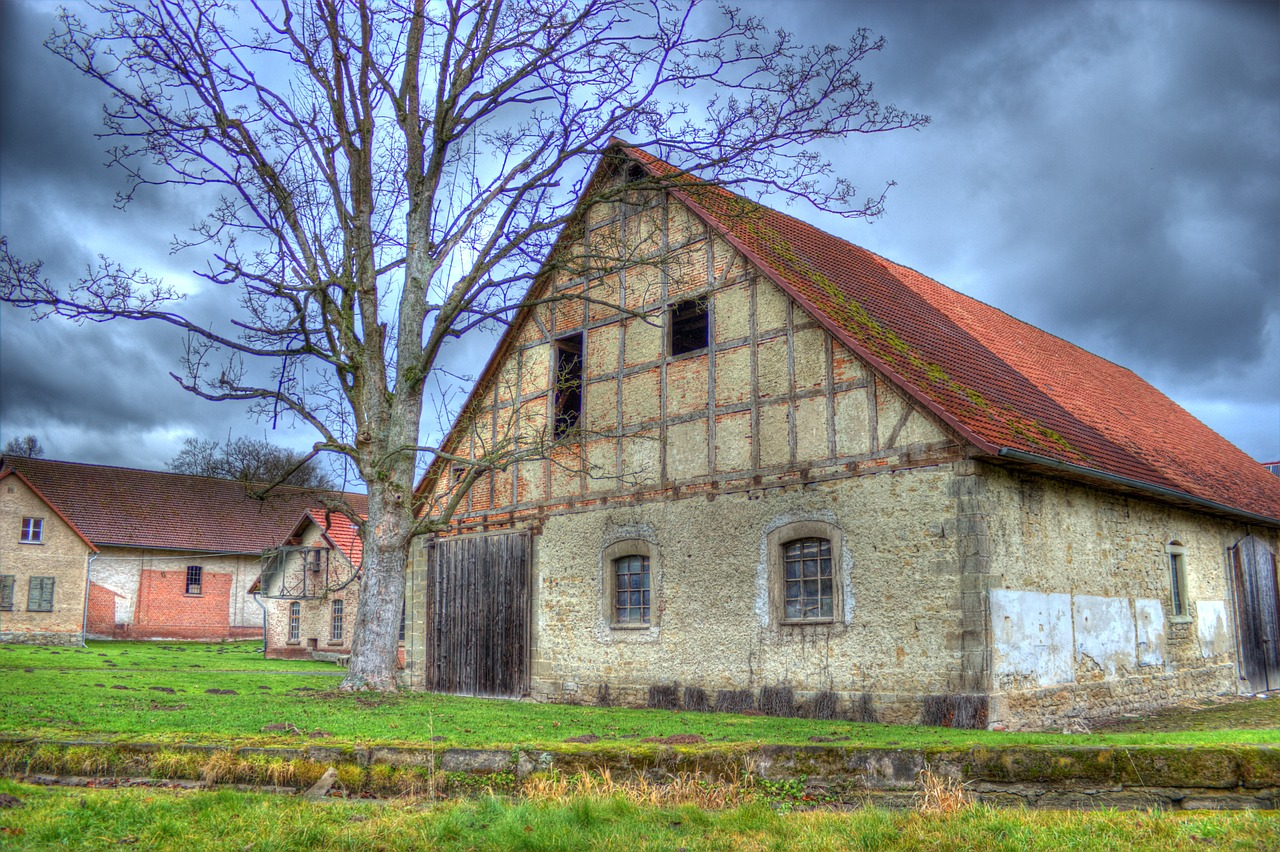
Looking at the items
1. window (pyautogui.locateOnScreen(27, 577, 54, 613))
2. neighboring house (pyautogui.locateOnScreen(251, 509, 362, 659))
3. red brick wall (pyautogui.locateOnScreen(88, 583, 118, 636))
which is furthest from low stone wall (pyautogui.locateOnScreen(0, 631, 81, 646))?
neighboring house (pyautogui.locateOnScreen(251, 509, 362, 659))

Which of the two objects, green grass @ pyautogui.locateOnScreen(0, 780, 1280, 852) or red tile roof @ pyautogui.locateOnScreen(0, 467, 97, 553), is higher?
red tile roof @ pyautogui.locateOnScreen(0, 467, 97, 553)

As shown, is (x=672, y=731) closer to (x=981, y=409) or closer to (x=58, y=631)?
(x=981, y=409)

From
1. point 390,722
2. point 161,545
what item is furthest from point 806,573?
point 161,545

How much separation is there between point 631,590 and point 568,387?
3.52 meters

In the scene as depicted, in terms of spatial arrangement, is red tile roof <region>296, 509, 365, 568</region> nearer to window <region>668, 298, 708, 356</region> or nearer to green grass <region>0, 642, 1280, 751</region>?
green grass <region>0, 642, 1280, 751</region>

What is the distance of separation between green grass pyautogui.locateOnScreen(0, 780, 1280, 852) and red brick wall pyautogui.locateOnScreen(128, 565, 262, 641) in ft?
122

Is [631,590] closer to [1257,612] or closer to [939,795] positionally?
[939,795]

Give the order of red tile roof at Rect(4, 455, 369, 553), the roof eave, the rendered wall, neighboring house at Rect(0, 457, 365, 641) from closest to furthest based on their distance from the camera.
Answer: the roof eave
the rendered wall
neighboring house at Rect(0, 457, 365, 641)
red tile roof at Rect(4, 455, 369, 553)

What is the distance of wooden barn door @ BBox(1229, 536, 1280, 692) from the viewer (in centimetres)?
1797

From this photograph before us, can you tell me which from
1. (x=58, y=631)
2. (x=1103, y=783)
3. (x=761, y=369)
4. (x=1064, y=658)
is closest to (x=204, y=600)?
(x=58, y=631)

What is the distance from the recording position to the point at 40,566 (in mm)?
35625

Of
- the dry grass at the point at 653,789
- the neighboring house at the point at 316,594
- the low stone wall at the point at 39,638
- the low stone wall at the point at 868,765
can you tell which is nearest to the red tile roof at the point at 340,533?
the neighboring house at the point at 316,594

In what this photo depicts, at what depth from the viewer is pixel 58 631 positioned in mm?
35094

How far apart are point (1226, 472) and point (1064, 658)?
411 inches
